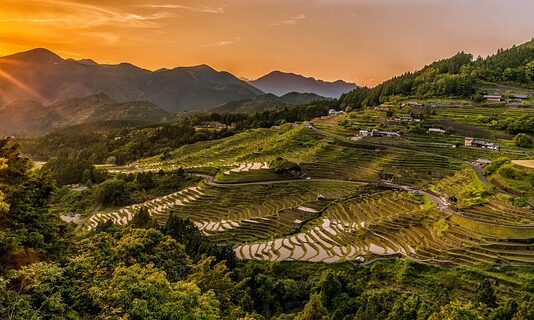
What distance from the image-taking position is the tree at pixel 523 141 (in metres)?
59.0

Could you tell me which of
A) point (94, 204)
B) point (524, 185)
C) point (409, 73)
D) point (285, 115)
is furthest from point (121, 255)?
point (409, 73)

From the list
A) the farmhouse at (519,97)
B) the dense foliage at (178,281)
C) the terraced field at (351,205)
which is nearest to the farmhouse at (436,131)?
the terraced field at (351,205)

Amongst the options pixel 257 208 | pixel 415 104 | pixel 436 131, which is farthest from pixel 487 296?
pixel 415 104

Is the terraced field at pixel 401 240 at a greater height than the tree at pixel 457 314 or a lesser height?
lesser

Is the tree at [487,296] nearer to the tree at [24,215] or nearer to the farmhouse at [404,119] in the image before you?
the tree at [24,215]

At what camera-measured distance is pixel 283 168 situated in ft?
183

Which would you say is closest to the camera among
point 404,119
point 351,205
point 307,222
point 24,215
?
point 24,215

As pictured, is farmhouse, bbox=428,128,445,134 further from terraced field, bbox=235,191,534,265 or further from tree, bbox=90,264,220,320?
tree, bbox=90,264,220,320

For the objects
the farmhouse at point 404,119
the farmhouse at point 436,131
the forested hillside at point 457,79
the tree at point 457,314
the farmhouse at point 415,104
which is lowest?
the tree at point 457,314

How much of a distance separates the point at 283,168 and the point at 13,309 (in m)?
47.3

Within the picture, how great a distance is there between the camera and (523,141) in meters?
59.2

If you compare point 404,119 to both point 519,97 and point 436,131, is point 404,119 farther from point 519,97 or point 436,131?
point 519,97

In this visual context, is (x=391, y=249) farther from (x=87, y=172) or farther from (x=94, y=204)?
(x=87, y=172)

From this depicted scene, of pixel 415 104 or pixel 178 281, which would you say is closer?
pixel 178 281
